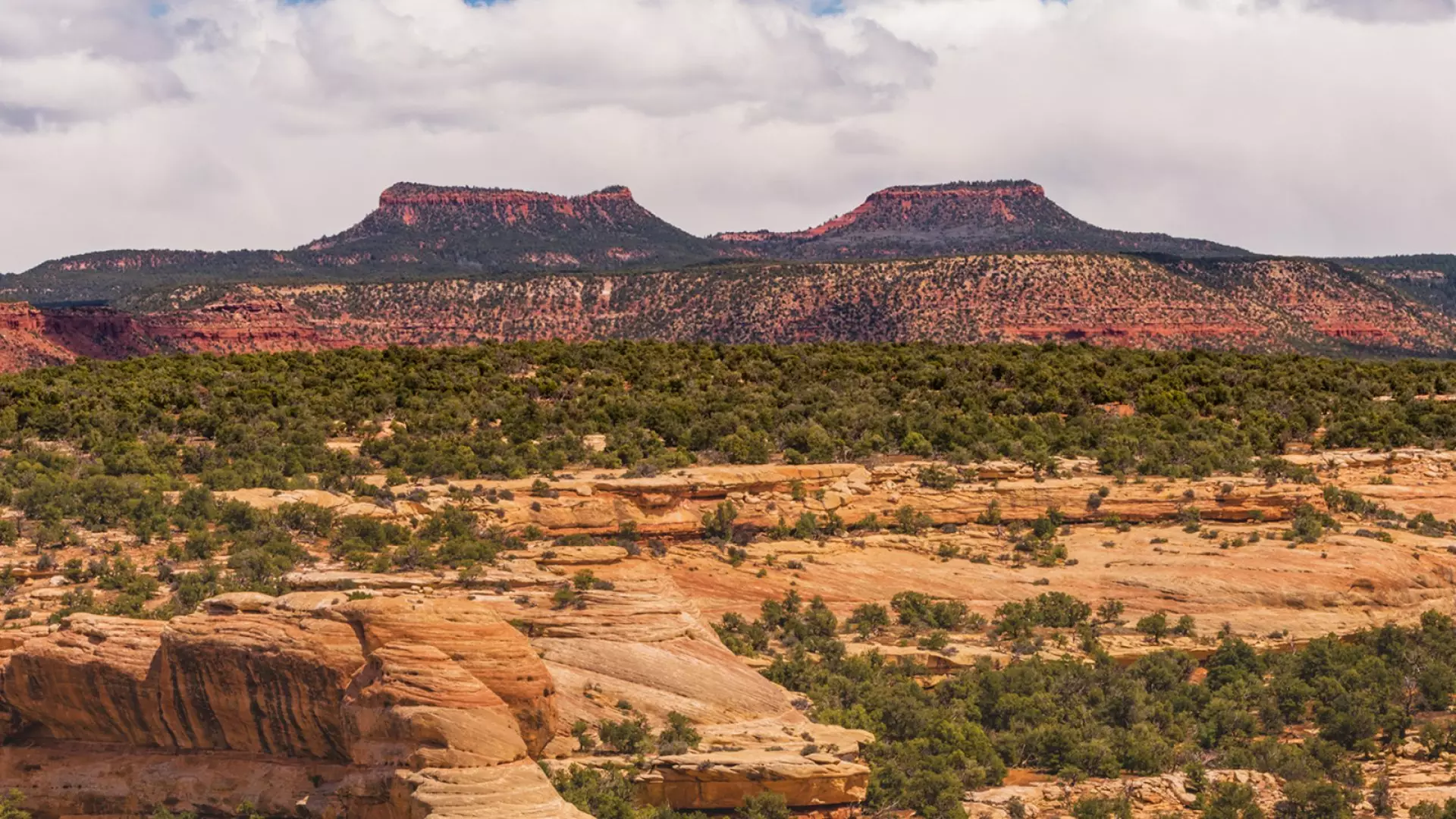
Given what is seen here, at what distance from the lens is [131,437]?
49031 millimetres

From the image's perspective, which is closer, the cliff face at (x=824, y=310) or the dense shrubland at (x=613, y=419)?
the dense shrubland at (x=613, y=419)

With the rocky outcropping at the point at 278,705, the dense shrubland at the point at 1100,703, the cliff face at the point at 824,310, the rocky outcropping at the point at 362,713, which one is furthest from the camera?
the cliff face at the point at 824,310

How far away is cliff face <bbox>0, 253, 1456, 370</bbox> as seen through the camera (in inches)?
5054

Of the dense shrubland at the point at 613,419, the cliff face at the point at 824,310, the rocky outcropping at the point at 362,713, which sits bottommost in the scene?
the rocky outcropping at the point at 362,713

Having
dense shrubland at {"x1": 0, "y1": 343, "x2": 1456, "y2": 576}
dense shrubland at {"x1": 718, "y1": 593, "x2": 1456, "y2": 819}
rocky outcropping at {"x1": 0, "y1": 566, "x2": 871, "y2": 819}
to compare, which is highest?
dense shrubland at {"x1": 0, "y1": 343, "x2": 1456, "y2": 576}

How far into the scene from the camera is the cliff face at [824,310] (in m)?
128

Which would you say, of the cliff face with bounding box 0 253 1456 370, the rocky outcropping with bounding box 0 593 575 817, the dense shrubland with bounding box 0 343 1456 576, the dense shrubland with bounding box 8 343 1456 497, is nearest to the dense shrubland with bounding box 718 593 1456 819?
the dense shrubland with bounding box 0 343 1456 576

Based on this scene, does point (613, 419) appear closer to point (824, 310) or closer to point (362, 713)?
point (362, 713)

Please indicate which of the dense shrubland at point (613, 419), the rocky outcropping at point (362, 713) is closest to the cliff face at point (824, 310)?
the dense shrubland at point (613, 419)

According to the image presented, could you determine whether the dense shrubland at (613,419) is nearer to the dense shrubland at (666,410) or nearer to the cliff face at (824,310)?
the dense shrubland at (666,410)

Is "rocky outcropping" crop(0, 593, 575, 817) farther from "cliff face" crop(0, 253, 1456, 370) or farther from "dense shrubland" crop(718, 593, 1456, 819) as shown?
"cliff face" crop(0, 253, 1456, 370)

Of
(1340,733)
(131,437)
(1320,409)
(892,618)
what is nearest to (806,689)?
(892,618)

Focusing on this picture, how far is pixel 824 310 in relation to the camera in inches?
5290

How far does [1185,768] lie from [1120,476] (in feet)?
53.7
